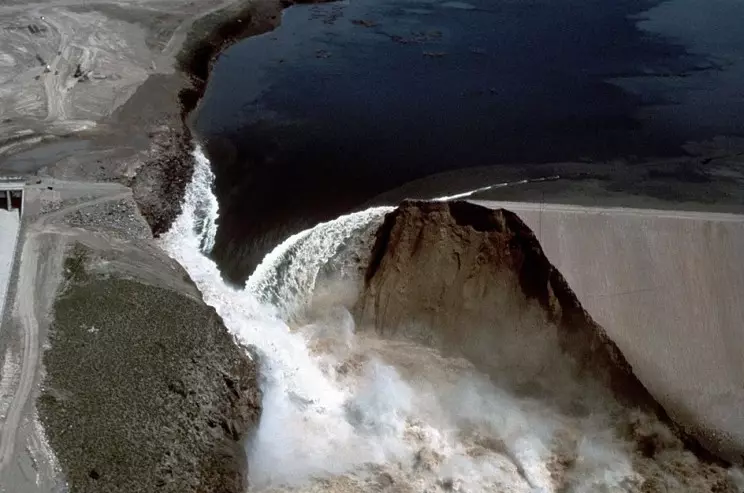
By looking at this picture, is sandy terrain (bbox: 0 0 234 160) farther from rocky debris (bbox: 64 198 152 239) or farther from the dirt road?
rocky debris (bbox: 64 198 152 239)

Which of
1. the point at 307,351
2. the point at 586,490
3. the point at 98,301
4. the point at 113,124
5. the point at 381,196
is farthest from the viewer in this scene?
the point at 113,124

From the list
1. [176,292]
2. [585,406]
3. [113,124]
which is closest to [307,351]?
[176,292]

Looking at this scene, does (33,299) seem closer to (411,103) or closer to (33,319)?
(33,319)

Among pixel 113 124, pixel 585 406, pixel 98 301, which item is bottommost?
pixel 585 406

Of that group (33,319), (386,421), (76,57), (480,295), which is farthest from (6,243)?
(76,57)

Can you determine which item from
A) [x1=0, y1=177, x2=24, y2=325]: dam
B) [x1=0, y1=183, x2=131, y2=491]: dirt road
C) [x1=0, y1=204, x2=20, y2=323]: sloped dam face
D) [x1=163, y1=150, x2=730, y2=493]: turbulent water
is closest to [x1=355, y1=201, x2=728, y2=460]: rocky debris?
[x1=163, y1=150, x2=730, y2=493]: turbulent water

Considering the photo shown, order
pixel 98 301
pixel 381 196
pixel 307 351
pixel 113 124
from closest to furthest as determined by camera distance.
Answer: pixel 98 301
pixel 307 351
pixel 381 196
pixel 113 124

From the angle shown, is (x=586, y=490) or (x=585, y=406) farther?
(x=585, y=406)

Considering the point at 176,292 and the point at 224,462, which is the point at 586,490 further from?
the point at 176,292
